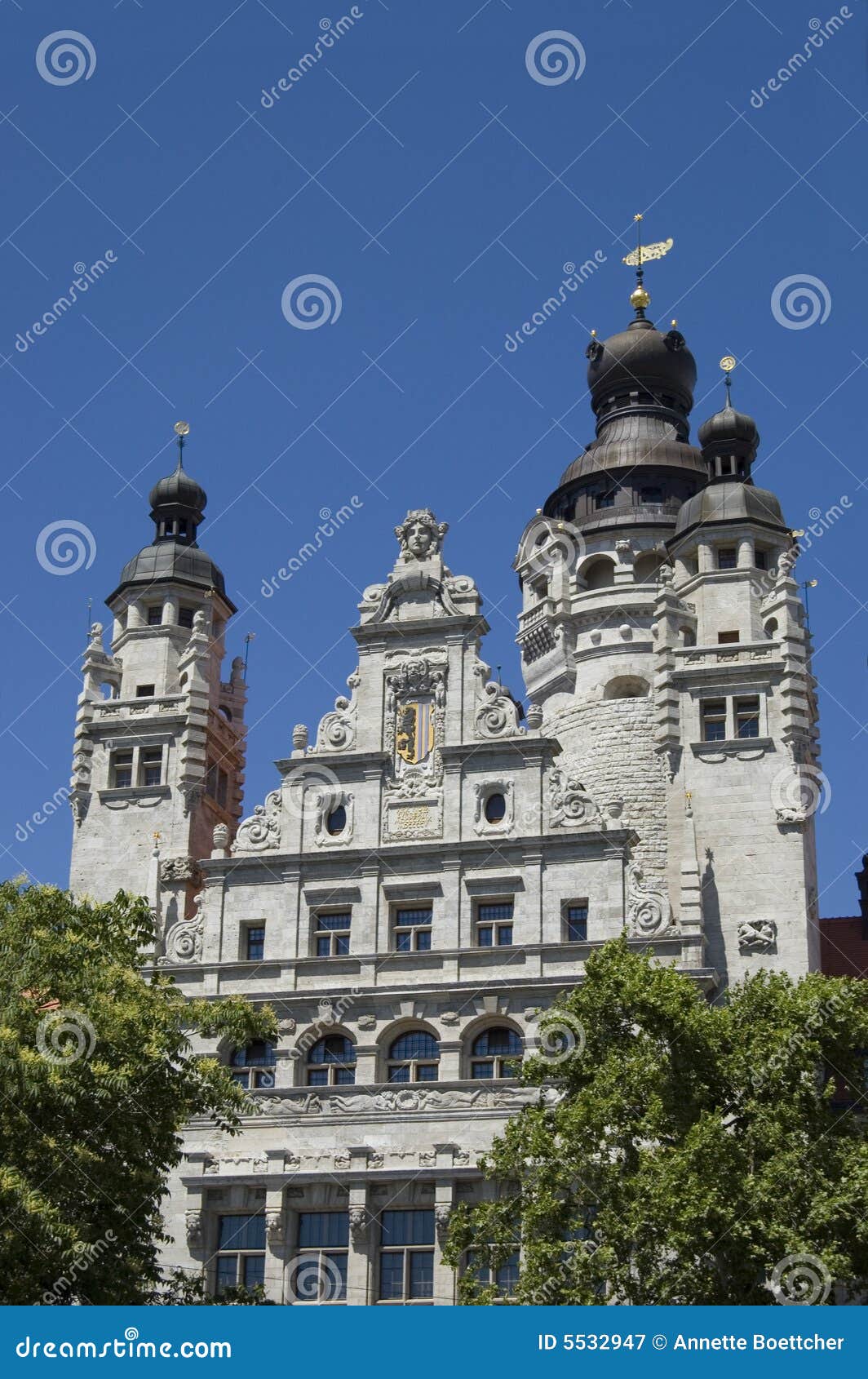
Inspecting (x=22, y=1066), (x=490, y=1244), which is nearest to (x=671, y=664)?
(x=490, y=1244)

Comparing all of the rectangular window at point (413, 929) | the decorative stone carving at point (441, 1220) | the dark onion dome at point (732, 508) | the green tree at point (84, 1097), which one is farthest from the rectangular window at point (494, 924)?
the dark onion dome at point (732, 508)

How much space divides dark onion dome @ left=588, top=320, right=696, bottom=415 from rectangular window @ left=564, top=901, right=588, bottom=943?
28752mm

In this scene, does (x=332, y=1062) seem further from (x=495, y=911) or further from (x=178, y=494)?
(x=178, y=494)

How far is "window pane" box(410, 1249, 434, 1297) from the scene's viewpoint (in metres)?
53.8

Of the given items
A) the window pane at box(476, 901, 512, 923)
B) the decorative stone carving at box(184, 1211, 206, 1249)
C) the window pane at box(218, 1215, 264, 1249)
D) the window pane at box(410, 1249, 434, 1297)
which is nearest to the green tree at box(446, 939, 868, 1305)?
the window pane at box(410, 1249, 434, 1297)

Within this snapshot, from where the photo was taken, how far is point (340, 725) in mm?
62219

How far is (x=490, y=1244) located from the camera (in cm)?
4991

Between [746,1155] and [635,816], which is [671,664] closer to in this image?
[635,816]

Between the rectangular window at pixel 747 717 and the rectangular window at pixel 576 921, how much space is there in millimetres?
7673

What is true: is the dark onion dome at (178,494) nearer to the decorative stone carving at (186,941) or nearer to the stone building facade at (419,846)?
the stone building facade at (419,846)

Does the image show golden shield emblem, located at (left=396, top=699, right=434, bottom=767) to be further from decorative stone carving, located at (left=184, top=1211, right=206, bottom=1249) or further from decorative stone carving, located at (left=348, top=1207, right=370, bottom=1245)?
decorative stone carving, located at (left=184, top=1211, right=206, bottom=1249)

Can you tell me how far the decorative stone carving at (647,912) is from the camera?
57.2 meters

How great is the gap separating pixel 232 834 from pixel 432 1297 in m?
20.2

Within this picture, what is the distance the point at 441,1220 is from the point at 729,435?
28.6 metres
